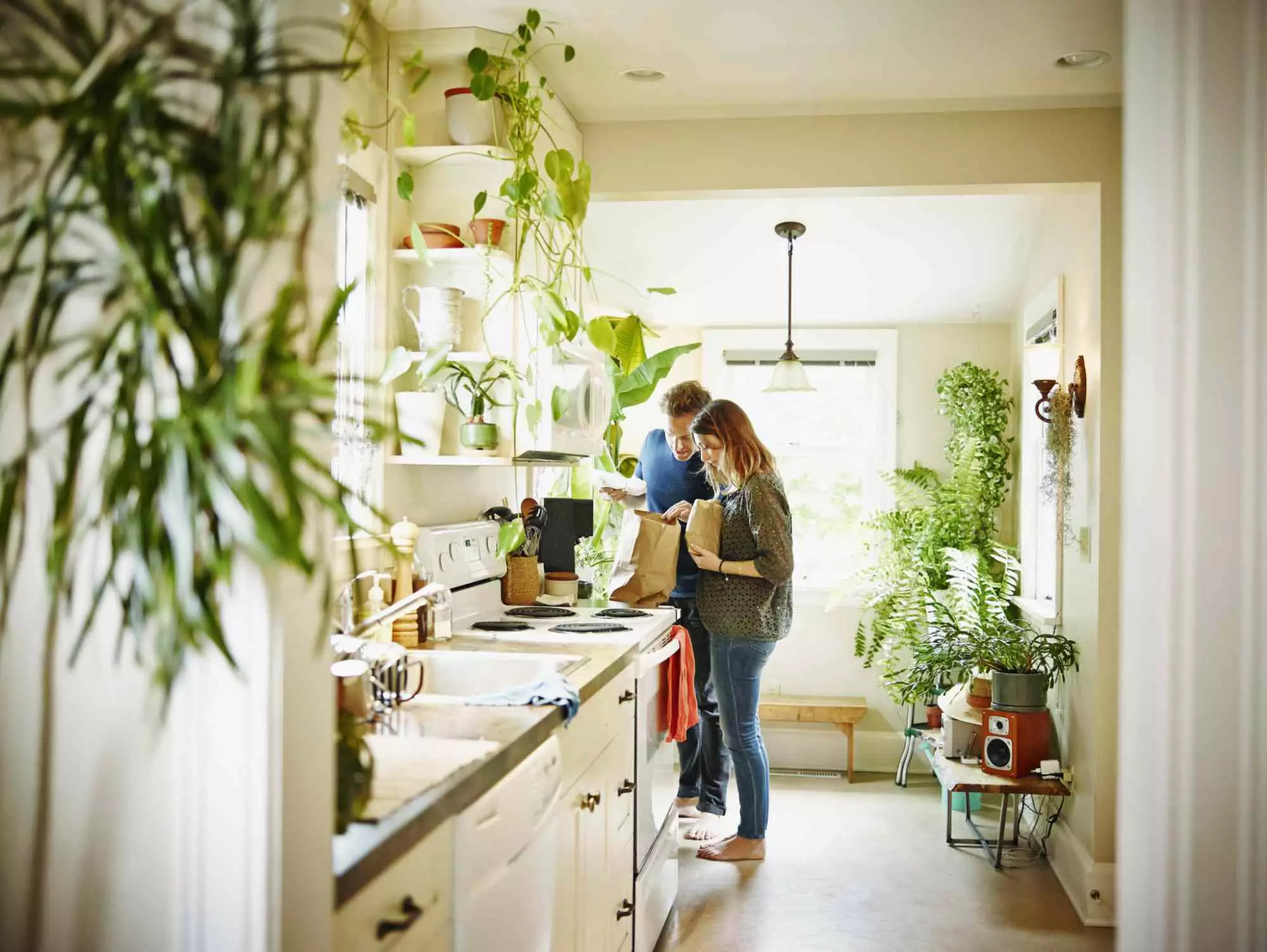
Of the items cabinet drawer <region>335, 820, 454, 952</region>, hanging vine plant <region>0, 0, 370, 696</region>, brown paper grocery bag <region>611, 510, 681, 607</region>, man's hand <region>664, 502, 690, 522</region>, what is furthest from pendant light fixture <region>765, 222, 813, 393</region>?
hanging vine plant <region>0, 0, 370, 696</region>

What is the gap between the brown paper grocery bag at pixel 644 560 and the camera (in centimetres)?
377

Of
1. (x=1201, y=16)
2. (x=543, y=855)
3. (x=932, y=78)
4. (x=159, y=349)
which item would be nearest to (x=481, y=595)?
(x=543, y=855)

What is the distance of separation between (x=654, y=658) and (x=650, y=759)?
1.04ft

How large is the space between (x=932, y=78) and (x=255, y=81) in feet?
8.92

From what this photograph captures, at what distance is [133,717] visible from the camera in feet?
3.93

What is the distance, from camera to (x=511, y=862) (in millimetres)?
1802

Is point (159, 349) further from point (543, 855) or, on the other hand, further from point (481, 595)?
point (481, 595)

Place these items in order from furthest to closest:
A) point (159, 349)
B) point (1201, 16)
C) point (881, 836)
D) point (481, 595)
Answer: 1. point (881, 836)
2. point (481, 595)
3. point (1201, 16)
4. point (159, 349)

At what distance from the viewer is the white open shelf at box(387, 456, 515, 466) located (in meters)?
2.84

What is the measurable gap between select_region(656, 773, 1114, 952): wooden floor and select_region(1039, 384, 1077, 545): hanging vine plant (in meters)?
1.28

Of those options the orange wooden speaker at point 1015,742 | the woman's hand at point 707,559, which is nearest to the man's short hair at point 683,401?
A: the woman's hand at point 707,559

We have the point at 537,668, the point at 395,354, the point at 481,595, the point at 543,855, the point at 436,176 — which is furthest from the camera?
the point at 481,595

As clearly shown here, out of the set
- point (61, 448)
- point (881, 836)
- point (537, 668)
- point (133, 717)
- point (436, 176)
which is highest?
point (436, 176)

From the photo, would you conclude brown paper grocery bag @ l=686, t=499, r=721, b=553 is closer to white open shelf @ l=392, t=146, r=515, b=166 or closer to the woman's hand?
the woman's hand
